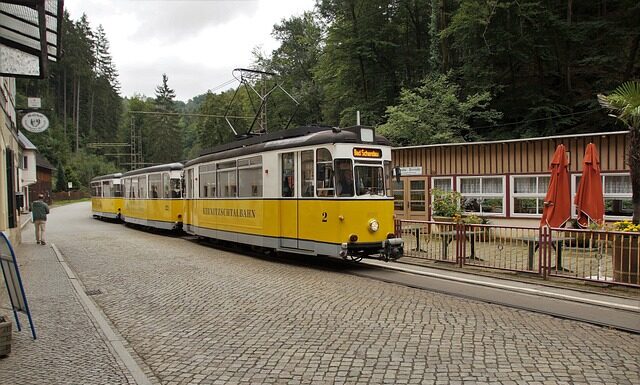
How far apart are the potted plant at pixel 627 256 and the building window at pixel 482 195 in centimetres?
891

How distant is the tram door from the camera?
1247 centimetres

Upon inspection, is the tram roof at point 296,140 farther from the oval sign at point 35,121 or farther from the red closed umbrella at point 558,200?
the oval sign at point 35,121

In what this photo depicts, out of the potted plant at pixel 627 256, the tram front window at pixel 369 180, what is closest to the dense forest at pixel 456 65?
the tram front window at pixel 369 180

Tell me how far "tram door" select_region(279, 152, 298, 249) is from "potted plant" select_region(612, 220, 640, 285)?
6.78m

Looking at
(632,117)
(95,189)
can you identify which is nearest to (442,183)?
(632,117)

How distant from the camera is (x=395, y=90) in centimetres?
3678

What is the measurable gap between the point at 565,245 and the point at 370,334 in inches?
230

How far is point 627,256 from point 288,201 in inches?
287

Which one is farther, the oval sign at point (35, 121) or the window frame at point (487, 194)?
the window frame at point (487, 194)

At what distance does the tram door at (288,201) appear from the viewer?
1247cm

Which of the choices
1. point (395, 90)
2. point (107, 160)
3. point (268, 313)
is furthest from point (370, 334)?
point (107, 160)

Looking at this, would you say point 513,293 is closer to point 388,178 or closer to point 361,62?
point 388,178

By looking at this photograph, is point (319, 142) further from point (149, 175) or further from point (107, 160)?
point (107, 160)

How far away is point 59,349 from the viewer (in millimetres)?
5984
